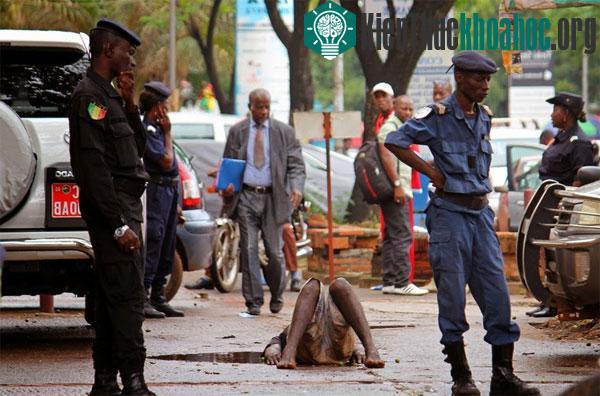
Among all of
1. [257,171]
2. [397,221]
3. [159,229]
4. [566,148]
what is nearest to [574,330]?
[566,148]

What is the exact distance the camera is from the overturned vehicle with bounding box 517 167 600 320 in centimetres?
992

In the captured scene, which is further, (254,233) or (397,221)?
(397,221)

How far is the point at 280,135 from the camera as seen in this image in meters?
13.9

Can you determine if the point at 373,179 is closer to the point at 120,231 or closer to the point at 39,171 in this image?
the point at 39,171

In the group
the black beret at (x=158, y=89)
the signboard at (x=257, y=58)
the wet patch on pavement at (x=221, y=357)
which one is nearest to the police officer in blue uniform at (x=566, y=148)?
the black beret at (x=158, y=89)

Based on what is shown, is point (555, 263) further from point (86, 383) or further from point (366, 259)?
point (366, 259)

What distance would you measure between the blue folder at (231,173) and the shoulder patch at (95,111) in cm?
532

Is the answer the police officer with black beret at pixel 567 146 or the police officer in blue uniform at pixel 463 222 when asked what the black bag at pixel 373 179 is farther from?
the police officer in blue uniform at pixel 463 222

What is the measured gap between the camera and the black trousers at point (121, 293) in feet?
27.2

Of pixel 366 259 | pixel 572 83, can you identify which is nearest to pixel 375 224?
pixel 366 259

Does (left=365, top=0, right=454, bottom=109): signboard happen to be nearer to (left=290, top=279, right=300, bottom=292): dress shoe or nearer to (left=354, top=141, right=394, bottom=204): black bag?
(left=354, top=141, right=394, bottom=204): black bag

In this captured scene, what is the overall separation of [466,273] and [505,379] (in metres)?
0.62

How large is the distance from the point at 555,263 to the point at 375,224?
29.6ft

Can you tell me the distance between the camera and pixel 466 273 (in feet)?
28.8
